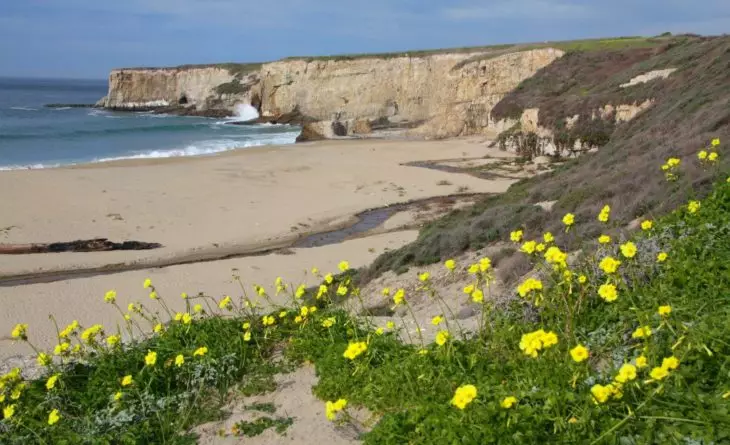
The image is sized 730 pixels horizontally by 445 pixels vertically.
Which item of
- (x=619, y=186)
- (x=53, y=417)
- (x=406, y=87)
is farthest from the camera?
(x=406, y=87)

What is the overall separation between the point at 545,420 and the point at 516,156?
100 feet

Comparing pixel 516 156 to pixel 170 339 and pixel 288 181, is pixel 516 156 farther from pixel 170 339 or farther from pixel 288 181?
pixel 170 339

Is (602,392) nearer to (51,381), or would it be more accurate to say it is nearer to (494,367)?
(494,367)

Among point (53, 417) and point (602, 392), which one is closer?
point (602, 392)

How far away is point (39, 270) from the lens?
1559 centimetres

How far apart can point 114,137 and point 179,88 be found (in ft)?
115

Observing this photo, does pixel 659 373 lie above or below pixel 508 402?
above

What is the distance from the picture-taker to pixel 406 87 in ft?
193

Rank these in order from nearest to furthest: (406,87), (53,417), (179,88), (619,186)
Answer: (53,417) → (619,186) → (406,87) → (179,88)

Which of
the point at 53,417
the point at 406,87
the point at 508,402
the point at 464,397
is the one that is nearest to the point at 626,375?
the point at 508,402

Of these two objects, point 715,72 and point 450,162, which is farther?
point 450,162

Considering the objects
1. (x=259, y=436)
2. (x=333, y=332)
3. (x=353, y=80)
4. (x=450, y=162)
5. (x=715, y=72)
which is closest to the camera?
(x=259, y=436)

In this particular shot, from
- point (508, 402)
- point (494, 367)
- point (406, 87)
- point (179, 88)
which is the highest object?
point (179, 88)

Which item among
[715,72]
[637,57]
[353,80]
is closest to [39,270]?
[715,72]
